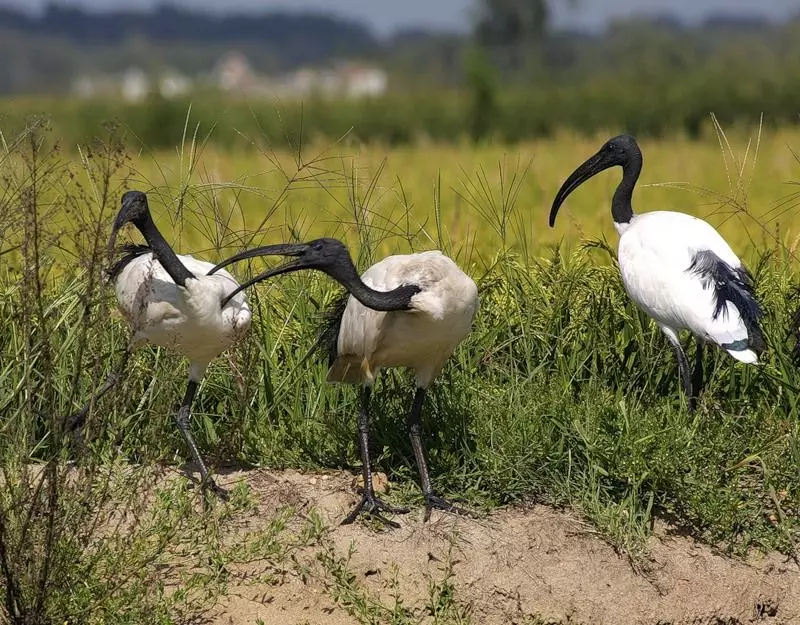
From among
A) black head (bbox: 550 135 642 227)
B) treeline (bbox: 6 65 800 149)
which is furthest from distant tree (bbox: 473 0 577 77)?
black head (bbox: 550 135 642 227)

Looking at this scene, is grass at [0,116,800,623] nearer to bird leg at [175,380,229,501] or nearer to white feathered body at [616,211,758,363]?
bird leg at [175,380,229,501]

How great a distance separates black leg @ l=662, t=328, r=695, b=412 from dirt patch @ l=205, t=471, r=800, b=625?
2.26ft

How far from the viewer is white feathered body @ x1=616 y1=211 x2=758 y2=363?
194 inches

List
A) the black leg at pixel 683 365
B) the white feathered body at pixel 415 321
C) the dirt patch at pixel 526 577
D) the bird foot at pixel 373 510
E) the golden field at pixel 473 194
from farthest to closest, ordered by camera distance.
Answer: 1. the golden field at pixel 473 194
2. the black leg at pixel 683 365
3. the bird foot at pixel 373 510
4. the white feathered body at pixel 415 321
5. the dirt patch at pixel 526 577

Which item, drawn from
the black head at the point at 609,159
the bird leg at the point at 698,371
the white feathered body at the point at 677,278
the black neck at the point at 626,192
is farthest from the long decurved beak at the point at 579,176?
the bird leg at the point at 698,371

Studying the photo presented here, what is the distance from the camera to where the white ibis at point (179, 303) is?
15.1 ft

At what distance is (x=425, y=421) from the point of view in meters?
5.14

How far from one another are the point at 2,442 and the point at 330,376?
4.32 feet

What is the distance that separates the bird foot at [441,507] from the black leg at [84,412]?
1.29 metres

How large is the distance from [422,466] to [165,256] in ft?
4.22

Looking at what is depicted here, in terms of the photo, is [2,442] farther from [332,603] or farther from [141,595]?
[332,603]

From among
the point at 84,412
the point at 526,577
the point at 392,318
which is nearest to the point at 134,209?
the point at 84,412

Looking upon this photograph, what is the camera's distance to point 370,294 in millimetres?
4316

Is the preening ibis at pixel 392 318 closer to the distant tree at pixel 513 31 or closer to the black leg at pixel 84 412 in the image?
the black leg at pixel 84 412
